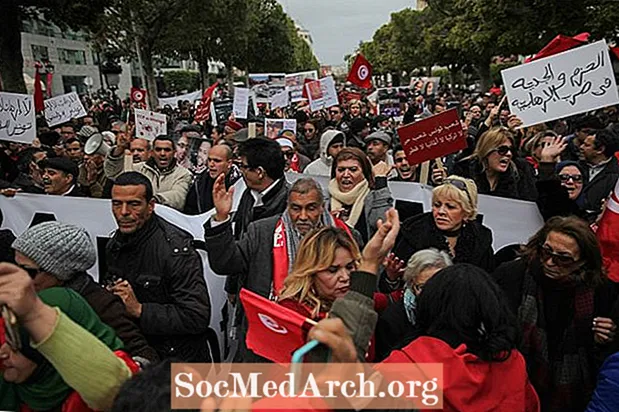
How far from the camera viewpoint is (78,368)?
1.70 meters

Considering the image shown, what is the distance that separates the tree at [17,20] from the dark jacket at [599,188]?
492 inches

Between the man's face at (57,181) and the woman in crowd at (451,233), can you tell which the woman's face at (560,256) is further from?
the man's face at (57,181)

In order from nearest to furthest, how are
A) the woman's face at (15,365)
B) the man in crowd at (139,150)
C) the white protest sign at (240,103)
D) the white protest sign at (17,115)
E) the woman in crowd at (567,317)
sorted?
the woman's face at (15,365) < the woman in crowd at (567,317) < the man in crowd at (139,150) < the white protest sign at (17,115) < the white protest sign at (240,103)

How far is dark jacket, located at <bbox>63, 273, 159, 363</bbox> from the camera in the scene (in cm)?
240

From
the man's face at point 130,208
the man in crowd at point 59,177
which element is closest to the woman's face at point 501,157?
the man's face at point 130,208

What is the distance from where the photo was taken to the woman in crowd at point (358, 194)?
164 inches

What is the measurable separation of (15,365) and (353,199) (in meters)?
2.80

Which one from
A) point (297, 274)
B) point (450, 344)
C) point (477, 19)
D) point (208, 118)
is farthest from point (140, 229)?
point (477, 19)

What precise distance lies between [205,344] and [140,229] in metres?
0.75

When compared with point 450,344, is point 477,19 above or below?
above

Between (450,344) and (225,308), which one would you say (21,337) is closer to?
(450,344)

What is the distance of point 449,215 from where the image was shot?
142 inches

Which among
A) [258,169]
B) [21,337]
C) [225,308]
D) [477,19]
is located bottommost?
[225,308]

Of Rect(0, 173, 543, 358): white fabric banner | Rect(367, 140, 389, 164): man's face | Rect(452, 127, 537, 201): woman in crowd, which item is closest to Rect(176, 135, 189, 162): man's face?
Rect(367, 140, 389, 164): man's face
